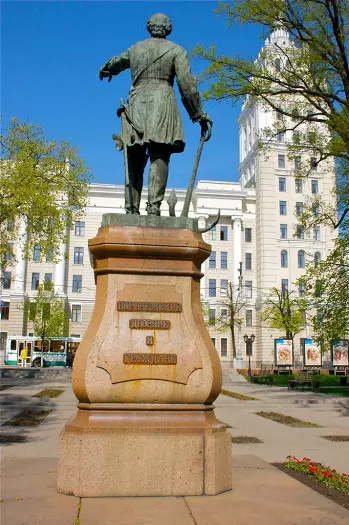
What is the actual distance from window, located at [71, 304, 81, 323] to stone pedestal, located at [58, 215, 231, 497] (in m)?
58.4

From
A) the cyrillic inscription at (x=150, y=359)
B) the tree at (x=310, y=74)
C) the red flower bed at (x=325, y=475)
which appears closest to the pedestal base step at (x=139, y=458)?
the cyrillic inscription at (x=150, y=359)

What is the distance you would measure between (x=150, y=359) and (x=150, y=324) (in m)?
0.35

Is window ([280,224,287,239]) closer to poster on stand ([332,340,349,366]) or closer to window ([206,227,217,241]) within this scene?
window ([206,227,217,241])

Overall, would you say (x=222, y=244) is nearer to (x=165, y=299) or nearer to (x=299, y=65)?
(x=299, y=65)

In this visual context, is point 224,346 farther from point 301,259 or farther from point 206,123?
point 206,123

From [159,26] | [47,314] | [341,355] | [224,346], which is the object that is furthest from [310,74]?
[224,346]

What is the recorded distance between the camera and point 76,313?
207ft

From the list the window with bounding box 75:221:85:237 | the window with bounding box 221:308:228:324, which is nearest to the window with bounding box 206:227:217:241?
the window with bounding box 221:308:228:324

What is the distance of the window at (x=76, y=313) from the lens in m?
62.8

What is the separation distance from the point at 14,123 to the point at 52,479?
22.8m

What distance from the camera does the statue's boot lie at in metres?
6.23

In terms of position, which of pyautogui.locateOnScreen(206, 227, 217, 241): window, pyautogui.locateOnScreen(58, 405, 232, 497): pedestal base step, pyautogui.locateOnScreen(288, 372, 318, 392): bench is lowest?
pyautogui.locateOnScreen(288, 372, 318, 392): bench

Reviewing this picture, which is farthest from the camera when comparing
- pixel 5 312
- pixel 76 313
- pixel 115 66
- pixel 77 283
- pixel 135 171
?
pixel 77 283

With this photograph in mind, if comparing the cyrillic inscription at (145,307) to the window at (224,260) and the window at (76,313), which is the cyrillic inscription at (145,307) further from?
the window at (224,260)
